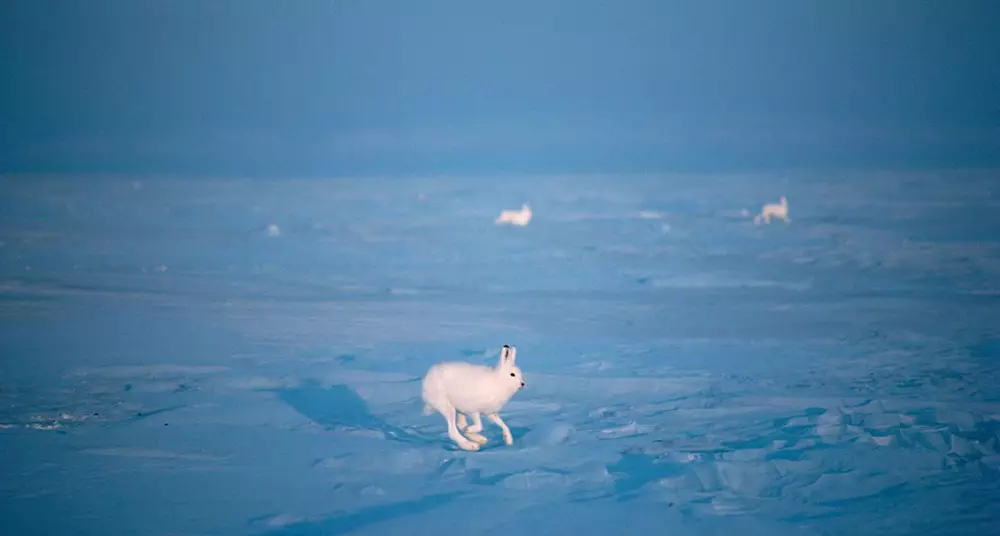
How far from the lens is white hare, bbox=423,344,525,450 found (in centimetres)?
550

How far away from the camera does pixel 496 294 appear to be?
35.6 feet

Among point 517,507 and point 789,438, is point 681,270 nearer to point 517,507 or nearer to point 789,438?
point 789,438

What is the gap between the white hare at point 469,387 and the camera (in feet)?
18.1

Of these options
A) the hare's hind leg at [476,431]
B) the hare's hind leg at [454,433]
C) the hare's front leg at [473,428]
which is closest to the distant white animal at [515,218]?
the hare's front leg at [473,428]

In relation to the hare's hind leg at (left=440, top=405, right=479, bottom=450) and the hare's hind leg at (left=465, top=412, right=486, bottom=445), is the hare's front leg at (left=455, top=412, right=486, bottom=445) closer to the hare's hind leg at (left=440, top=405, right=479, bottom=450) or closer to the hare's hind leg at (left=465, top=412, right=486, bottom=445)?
the hare's hind leg at (left=465, top=412, right=486, bottom=445)

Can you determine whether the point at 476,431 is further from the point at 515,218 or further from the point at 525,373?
the point at 515,218

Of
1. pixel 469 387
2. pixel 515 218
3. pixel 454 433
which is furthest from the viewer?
pixel 515 218

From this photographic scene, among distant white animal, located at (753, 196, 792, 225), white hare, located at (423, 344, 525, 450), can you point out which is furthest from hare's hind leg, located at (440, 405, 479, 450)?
distant white animal, located at (753, 196, 792, 225)

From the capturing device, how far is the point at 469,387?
5.52m

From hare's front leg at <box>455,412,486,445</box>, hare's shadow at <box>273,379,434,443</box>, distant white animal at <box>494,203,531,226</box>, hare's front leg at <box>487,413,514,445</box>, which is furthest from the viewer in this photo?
distant white animal at <box>494,203,531,226</box>

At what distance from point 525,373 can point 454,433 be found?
74.1 inches

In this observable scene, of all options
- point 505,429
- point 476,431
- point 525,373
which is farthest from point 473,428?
point 525,373

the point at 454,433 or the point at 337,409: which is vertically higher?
the point at 337,409

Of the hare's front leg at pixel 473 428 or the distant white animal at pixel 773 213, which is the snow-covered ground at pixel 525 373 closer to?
the hare's front leg at pixel 473 428
